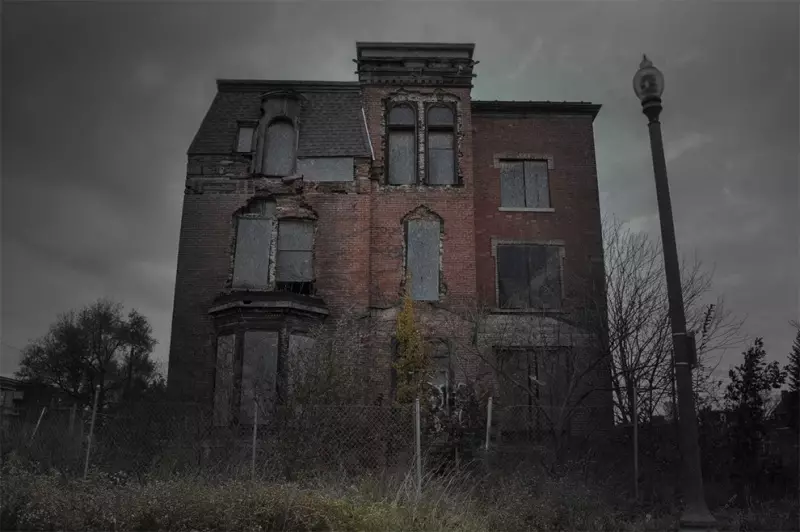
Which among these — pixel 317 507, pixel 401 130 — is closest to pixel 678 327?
pixel 317 507

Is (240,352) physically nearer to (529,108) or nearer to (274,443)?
(274,443)

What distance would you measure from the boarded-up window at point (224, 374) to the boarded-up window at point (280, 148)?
17.4 feet

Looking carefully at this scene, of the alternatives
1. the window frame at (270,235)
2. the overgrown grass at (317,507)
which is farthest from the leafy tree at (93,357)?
the overgrown grass at (317,507)

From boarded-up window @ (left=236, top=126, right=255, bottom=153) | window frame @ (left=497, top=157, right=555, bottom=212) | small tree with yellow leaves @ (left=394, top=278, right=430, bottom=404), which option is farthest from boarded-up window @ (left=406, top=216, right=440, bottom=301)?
boarded-up window @ (left=236, top=126, right=255, bottom=153)

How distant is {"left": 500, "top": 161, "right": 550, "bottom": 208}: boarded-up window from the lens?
20.7 metres

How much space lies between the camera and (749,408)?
40.0ft

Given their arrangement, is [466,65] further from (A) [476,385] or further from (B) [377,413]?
(B) [377,413]

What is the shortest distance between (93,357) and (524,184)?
94.8ft

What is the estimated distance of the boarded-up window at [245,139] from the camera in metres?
19.9

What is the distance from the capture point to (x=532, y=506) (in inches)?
356

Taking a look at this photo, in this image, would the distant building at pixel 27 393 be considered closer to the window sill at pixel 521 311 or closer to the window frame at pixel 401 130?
the window frame at pixel 401 130

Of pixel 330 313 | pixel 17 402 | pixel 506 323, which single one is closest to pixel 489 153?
pixel 506 323

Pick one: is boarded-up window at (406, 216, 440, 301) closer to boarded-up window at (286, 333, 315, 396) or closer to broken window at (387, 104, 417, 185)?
broken window at (387, 104, 417, 185)

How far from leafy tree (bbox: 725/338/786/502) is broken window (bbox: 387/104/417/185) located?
34.9 feet
